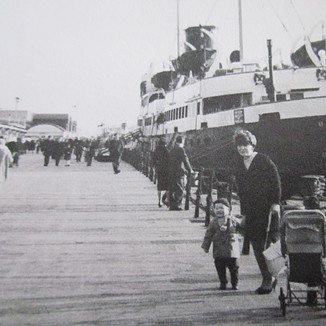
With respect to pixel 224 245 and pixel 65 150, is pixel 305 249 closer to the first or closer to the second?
pixel 224 245

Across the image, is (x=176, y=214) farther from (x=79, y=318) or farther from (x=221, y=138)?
(x=221, y=138)

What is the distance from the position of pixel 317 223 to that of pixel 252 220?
0.83m

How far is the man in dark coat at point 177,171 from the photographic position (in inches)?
409

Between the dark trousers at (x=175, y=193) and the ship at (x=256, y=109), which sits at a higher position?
the ship at (x=256, y=109)

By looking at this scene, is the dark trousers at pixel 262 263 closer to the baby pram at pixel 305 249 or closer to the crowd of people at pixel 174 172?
the baby pram at pixel 305 249

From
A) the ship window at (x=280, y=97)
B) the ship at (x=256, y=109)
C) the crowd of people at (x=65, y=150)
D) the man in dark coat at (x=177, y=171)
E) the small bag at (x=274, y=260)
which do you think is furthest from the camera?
the crowd of people at (x=65, y=150)

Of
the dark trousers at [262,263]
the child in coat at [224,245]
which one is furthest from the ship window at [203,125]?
the dark trousers at [262,263]

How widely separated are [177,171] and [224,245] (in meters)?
5.68

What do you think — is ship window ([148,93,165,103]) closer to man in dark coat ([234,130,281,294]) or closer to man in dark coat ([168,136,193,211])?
man in dark coat ([168,136,193,211])

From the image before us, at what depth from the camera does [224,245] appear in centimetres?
484

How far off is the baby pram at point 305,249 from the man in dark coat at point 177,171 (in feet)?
20.4

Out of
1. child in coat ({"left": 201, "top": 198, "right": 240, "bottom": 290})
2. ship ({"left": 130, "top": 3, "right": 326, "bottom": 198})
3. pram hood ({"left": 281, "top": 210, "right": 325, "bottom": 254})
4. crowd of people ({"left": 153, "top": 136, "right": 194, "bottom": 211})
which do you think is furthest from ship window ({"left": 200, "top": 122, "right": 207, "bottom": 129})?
pram hood ({"left": 281, "top": 210, "right": 325, "bottom": 254})

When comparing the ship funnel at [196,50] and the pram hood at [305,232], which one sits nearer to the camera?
the pram hood at [305,232]

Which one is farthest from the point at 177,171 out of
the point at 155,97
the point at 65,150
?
the point at 155,97
